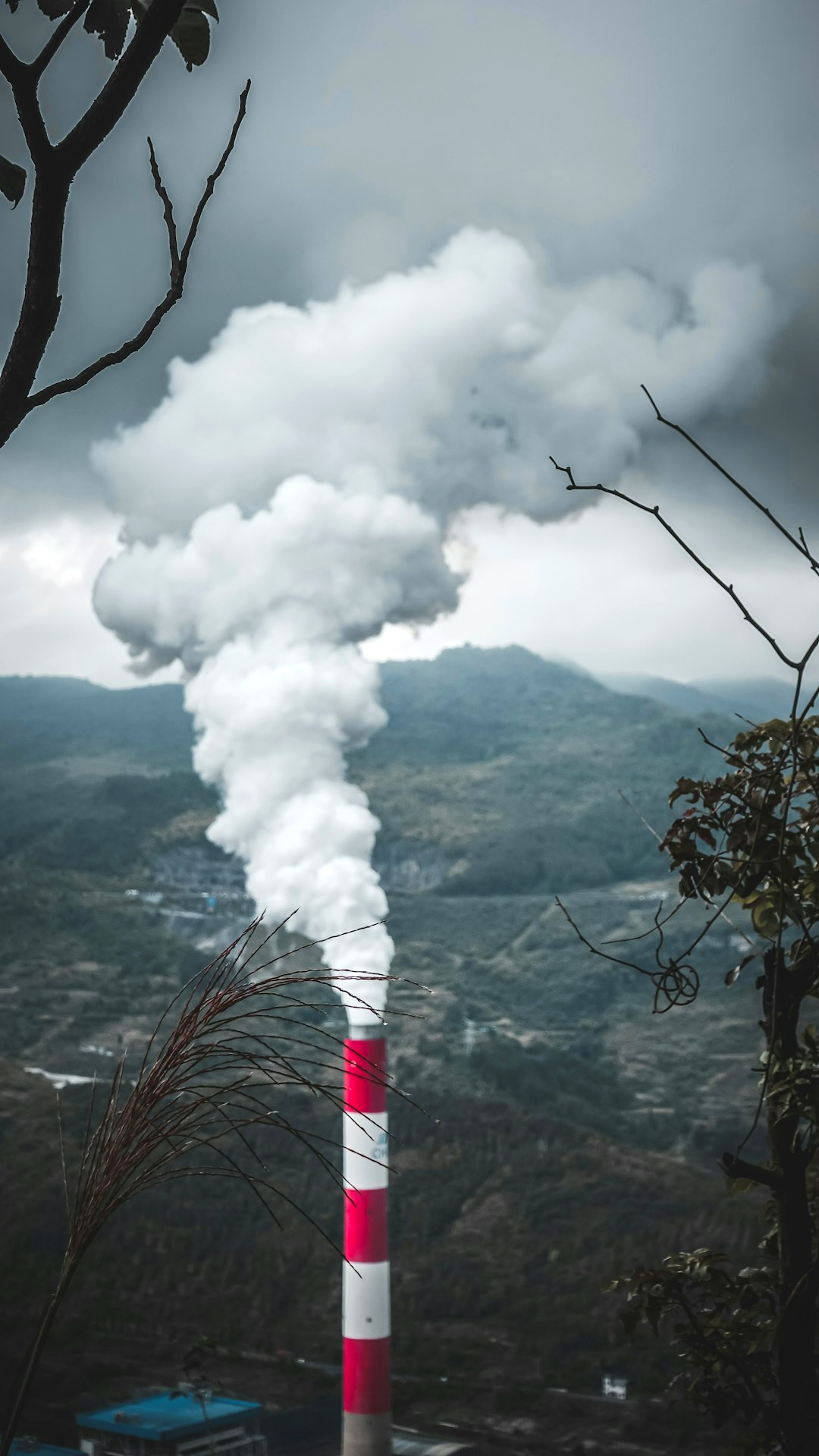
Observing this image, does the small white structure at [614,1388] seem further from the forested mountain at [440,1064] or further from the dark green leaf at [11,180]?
the dark green leaf at [11,180]

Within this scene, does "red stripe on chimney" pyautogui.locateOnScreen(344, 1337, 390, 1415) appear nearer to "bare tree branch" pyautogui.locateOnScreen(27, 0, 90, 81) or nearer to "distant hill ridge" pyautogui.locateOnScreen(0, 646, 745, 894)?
"bare tree branch" pyautogui.locateOnScreen(27, 0, 90, 81)

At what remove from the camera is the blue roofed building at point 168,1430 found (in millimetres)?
26984

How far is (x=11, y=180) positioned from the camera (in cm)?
127

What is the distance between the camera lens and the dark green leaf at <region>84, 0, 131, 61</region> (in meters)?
1.20

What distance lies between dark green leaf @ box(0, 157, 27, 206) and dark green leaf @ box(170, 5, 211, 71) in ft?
0.64

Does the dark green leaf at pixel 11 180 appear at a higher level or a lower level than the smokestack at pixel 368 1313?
higher

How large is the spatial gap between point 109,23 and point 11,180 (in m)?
0.17

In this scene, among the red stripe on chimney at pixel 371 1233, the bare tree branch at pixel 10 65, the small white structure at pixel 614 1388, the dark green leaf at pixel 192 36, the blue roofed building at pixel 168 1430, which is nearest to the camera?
the bare tree branch at pixel 10 65

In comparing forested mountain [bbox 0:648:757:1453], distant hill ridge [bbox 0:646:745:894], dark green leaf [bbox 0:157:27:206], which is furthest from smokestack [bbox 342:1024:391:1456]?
distant hill ridge [bbox 0:646:745:894]

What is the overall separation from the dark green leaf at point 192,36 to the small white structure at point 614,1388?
158 ft

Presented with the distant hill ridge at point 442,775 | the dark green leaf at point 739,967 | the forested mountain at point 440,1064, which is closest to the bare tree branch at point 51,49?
the dark green leaf at point 739,967

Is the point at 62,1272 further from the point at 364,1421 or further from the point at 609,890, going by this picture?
the point at 609,890

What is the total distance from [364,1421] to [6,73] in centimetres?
2831

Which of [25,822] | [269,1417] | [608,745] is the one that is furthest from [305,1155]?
[608,745]
